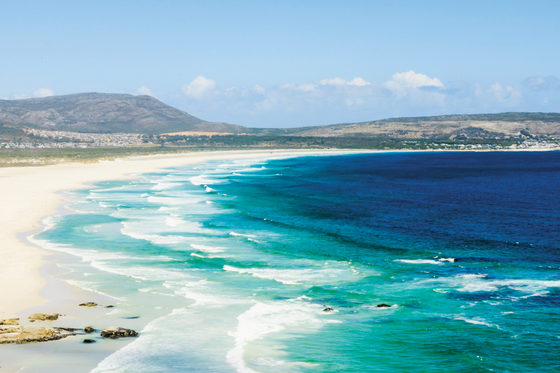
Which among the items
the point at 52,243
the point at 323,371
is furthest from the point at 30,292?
the point at 323,371

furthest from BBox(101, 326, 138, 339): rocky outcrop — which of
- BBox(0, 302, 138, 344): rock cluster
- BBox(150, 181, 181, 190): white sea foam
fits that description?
BBox(150, 181, 181, 190): white sea foam

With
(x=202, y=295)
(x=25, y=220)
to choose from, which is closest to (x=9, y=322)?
(x=202, y=295)

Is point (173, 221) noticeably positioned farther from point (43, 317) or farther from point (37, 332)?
point (37, 332)

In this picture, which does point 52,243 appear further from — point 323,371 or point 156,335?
A: point 323,371

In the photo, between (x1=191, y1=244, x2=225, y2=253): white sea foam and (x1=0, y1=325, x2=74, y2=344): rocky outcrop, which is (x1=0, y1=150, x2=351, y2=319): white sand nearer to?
(x1=0, y1=325, x2=74, y2=344): rocky outcrop

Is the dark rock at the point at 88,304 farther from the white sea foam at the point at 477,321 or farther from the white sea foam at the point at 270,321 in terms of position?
the white sea foam at the point at 477,321
